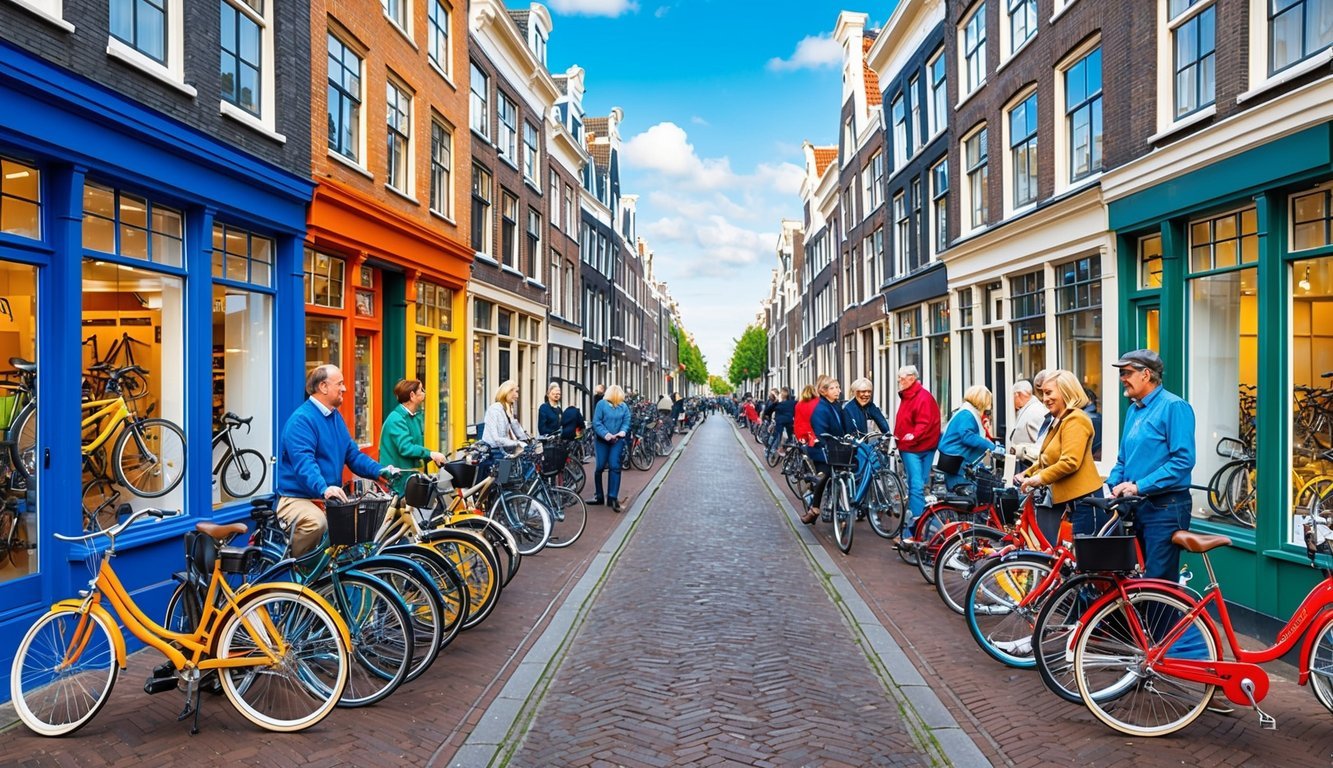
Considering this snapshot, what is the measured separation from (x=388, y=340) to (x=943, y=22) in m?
11.5

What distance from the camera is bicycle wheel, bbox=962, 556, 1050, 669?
557 cm

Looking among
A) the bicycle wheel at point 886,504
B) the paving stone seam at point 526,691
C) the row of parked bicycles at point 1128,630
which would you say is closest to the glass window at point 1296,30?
the row of parked bicycles at point 1128,630

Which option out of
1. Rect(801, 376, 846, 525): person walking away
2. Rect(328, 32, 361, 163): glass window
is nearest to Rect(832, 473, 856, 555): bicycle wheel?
Rect(801, 376, 846, 525): person walking away

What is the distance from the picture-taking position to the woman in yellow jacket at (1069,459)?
5.79 meters

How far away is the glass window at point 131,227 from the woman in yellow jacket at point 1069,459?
6.81 metres

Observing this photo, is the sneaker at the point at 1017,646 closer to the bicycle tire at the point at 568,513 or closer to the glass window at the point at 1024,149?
the bicycle tire at the point at 568,513

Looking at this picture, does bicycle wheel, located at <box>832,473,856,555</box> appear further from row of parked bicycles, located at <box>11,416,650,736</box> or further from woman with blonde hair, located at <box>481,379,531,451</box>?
row of parked bicycles, located at <box>11,416,650,736</box>

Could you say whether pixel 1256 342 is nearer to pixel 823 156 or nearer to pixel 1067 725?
pixel 1067 725

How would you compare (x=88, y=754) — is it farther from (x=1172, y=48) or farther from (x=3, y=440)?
(x=1172, y=48)

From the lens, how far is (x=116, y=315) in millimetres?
6797

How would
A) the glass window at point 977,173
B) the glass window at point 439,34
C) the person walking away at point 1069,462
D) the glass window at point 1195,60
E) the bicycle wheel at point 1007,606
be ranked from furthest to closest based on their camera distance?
the glass window at point 977,173 → the glass window at point 439,34 → the glass window at point 1195,60 → the person walking away at point 1069,462 → the bicycle wheel at point 1007,606

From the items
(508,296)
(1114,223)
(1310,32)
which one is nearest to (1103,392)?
(1114,223)

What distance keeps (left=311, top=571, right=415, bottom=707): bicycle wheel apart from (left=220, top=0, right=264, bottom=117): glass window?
18.5 feet

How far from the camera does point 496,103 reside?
18.8 meters
